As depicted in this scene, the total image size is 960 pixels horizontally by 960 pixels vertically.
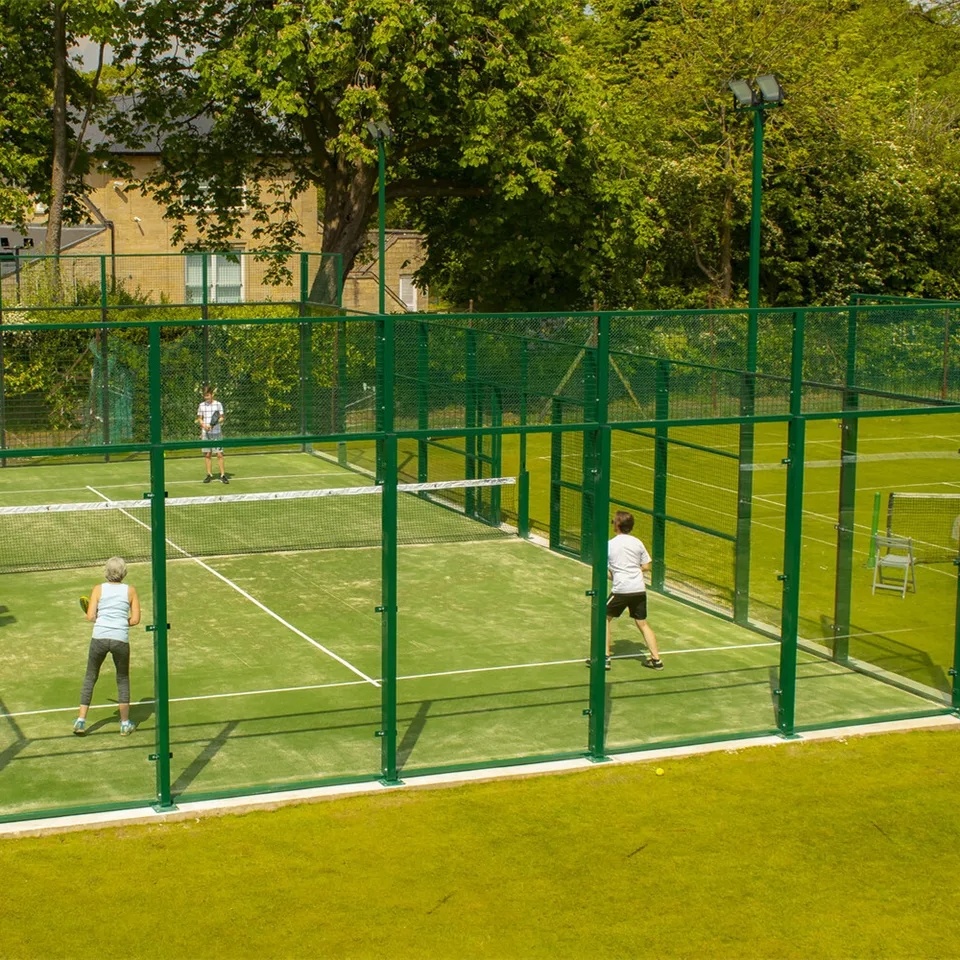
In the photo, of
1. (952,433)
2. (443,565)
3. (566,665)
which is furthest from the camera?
(952,433)

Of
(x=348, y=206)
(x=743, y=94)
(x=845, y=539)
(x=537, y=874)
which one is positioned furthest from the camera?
(x=348, y=206)

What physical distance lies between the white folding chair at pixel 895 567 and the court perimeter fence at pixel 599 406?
0.40 metres

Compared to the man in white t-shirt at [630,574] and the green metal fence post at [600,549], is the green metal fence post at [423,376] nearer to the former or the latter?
the green metal fence post at [600,549]

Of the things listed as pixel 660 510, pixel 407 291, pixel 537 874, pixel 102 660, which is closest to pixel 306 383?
pixel 102 660

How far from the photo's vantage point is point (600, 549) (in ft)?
39.4

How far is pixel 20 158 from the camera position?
107 feet

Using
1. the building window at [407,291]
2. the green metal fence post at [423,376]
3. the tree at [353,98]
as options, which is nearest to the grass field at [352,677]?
the green metal fence post at [423,376]

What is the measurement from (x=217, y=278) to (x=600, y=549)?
76.1ft

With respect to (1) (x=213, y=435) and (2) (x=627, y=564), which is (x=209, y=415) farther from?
(2) (x=627, y=564)

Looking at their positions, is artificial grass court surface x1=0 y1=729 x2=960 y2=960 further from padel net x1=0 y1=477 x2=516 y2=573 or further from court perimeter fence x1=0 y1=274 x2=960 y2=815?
padel net x1=0 y1=477 x2=516 y2=573

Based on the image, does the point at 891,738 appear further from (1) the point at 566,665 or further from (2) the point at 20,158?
(2) the point at 20,158

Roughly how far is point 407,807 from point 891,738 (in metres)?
4.28

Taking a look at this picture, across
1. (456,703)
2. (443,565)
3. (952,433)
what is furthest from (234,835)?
(952,433)

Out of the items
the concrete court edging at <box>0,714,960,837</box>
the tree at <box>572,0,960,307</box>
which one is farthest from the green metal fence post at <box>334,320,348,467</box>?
the tree at <box>572,0,960,307</box>
